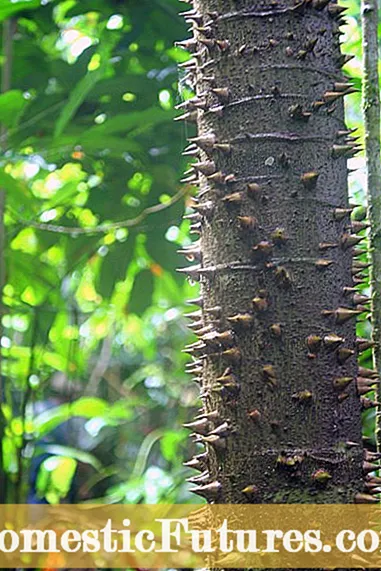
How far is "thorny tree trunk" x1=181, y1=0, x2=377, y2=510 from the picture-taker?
442mm

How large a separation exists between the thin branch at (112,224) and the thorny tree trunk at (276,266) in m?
0.64

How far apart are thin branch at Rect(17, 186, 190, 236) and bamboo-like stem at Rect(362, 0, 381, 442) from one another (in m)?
0.56

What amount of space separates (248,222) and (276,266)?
3 centimetres

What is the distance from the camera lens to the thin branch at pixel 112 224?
44.9 inches

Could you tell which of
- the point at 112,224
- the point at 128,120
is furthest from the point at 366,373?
the point at 112,224

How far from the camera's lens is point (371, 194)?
0.56 meters

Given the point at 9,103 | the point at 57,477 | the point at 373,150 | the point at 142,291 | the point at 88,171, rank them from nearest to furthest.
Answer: the point at 373,150 → the point at 9,103 → the point at 88,171 → the point at 142,291 → the point at 57,477

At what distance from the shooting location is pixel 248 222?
46 cm

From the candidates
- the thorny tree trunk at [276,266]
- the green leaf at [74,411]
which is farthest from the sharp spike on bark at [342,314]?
the green leaf at [74,411]

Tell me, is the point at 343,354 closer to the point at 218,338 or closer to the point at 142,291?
the point at 218,338

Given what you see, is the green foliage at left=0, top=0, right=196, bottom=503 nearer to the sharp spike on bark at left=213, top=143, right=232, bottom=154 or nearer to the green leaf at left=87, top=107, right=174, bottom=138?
the green leaf at left=87, top=107, right=174, bottom=138

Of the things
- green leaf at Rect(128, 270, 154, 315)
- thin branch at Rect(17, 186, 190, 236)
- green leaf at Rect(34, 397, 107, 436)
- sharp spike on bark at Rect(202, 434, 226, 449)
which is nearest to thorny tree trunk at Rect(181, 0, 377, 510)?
sharp spike on bark at Rect(202, 434, 226, 449)

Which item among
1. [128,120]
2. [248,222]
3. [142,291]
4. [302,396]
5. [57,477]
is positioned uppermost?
[128,120]

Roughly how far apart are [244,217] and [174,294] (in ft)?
3.94
